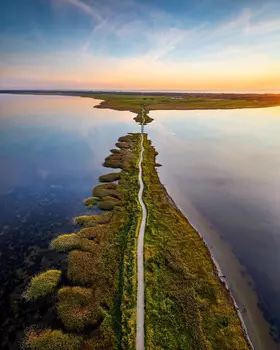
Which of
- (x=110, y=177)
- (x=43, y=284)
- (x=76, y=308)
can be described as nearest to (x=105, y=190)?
(x=110, y=177)

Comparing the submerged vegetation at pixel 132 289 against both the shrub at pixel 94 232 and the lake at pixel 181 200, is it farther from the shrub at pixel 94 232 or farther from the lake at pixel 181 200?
the lake at pixel 181 200

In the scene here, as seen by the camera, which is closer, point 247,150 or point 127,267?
point 127,267

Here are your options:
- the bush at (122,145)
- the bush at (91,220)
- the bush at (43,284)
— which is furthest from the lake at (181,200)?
the bush at (122,145)

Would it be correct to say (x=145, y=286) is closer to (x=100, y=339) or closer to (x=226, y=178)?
(x=100, y=339)

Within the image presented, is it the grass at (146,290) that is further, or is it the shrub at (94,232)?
the shrub at (94,232)

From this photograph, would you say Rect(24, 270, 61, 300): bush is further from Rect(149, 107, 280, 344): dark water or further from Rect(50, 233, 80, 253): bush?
Rect(149, 107, 280, 344): dark water

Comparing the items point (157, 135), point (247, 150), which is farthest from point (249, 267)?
point (157, 135)

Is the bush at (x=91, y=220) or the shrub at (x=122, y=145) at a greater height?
the bush at (x=91, y=220)
